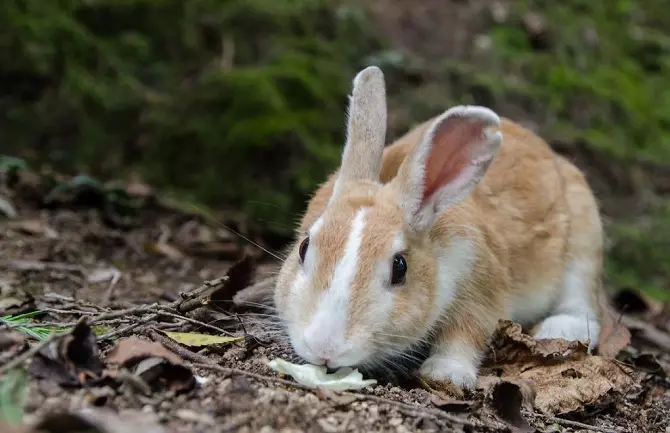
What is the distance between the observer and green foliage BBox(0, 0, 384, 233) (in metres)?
7.53

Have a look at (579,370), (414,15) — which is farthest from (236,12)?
(579,370)

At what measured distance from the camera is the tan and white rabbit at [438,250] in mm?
3674

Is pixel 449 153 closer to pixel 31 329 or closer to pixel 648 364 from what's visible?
pixel 648 364

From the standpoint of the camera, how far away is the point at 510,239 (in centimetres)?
508

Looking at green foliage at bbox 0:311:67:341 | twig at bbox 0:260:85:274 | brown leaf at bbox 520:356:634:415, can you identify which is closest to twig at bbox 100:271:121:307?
twig at bbox 0:260:85:274

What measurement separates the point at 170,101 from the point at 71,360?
5.14 m

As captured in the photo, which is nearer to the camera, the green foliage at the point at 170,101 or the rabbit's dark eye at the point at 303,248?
the rabbit's dark eye at the point at 303,248

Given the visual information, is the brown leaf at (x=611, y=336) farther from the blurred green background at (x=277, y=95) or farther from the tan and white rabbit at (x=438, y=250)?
the blurred green background at (x=277, y=95)

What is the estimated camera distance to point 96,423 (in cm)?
254

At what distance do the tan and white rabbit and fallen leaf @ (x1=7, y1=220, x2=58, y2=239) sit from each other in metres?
2.38

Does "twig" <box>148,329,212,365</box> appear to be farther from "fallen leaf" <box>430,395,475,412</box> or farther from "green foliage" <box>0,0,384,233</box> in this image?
"green foliage" <box>0,0,384,233</box>

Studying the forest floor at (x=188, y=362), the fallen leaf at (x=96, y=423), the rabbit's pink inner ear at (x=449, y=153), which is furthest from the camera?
the rabbit's pink inner ear at (x=449, y=153)

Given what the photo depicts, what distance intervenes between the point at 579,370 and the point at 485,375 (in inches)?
21.7

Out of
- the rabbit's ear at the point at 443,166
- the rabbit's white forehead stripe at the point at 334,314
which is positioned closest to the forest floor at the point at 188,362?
the rabbit's white forehead stripe at the point at 334,314
